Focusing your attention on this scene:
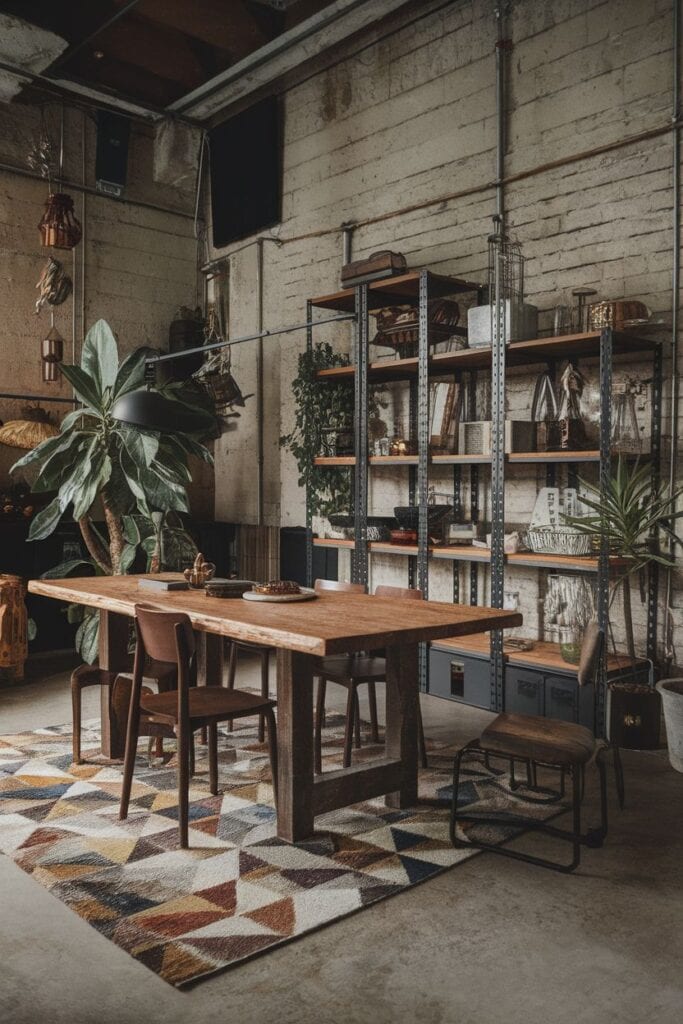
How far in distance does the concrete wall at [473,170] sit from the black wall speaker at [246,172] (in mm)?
141

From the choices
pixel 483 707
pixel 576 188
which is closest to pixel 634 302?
pixel 576 188

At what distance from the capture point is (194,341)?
7.71 m

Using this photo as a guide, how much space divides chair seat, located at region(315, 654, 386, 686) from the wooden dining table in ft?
1.19

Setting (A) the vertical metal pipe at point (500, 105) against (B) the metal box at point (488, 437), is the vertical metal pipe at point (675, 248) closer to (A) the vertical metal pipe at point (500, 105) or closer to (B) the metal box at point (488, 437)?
(B) the metal box at point (488, 437)

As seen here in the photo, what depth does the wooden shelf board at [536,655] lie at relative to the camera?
452 centimetres

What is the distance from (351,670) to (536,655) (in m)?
1.34

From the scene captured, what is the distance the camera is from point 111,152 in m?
7.36

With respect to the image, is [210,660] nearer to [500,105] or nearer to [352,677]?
[352,677]

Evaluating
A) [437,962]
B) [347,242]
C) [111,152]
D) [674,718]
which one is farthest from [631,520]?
[111,152]

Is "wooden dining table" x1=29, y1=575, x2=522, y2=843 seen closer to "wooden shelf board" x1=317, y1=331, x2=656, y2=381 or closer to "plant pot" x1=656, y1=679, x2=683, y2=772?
"plant pot" x1=656, y1=679, x2=683, y2=772

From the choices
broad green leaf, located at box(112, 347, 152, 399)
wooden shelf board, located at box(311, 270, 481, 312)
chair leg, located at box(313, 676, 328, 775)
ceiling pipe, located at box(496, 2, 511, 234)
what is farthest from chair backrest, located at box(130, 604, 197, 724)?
ceiling pipe, located at box(496, 2, 511, 234)

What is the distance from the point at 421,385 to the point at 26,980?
12.4 ft

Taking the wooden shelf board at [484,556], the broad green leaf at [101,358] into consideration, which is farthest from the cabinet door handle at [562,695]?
the broad green leaf at [101,358]

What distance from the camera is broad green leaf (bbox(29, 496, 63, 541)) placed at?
214 inches
